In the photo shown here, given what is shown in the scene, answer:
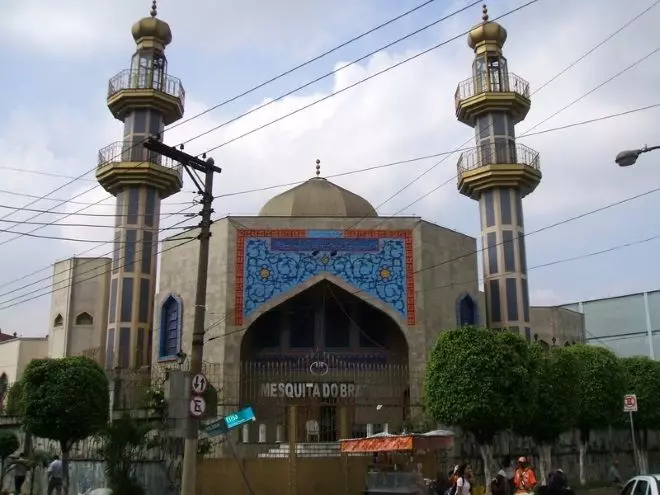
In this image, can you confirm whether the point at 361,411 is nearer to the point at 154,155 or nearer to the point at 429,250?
the point at 429,250

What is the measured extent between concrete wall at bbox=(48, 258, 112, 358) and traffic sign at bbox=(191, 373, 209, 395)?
62.4ft

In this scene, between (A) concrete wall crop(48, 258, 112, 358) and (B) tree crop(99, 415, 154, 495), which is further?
(A) concrete wall crop(48, 258, 112, 358)

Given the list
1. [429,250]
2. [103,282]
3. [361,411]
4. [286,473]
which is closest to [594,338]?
[429,250]

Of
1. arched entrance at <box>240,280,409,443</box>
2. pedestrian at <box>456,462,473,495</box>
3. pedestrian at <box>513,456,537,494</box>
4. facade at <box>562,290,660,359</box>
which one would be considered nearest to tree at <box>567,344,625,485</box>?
arched entrance at <box>240,280,409,443</box>

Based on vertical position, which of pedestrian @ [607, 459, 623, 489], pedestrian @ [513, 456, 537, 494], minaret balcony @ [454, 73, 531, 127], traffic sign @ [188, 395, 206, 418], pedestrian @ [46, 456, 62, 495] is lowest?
pedestrian @ [607, 459, 623, 489]

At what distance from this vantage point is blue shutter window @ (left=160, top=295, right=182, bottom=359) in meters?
24.9

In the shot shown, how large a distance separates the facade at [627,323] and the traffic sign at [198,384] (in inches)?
1304

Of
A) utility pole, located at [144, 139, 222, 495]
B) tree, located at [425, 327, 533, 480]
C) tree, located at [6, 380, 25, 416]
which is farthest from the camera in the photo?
tree, located at [6, 380, 25, 416]

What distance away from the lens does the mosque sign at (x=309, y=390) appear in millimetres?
21391

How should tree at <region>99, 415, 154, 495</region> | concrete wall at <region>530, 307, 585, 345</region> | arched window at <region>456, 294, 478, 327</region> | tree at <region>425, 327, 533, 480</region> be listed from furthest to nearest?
concrete wall at <region>530, 307, 585, 345</region>
arched window at <region>456, 294, 478, 327</region>
tree at <region>425, 327, 533, 480</region>
tree at <region>99, 415, 154, 495</region>

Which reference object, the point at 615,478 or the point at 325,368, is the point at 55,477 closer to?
the point at 325,368

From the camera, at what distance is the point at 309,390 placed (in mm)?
22125

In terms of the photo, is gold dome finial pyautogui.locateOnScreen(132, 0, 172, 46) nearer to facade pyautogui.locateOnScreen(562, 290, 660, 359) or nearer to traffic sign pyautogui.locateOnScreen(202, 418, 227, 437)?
traffic sign pyautogui.locateOnScreen(202, 418, 227, 437)

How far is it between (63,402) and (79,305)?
11401 mm
